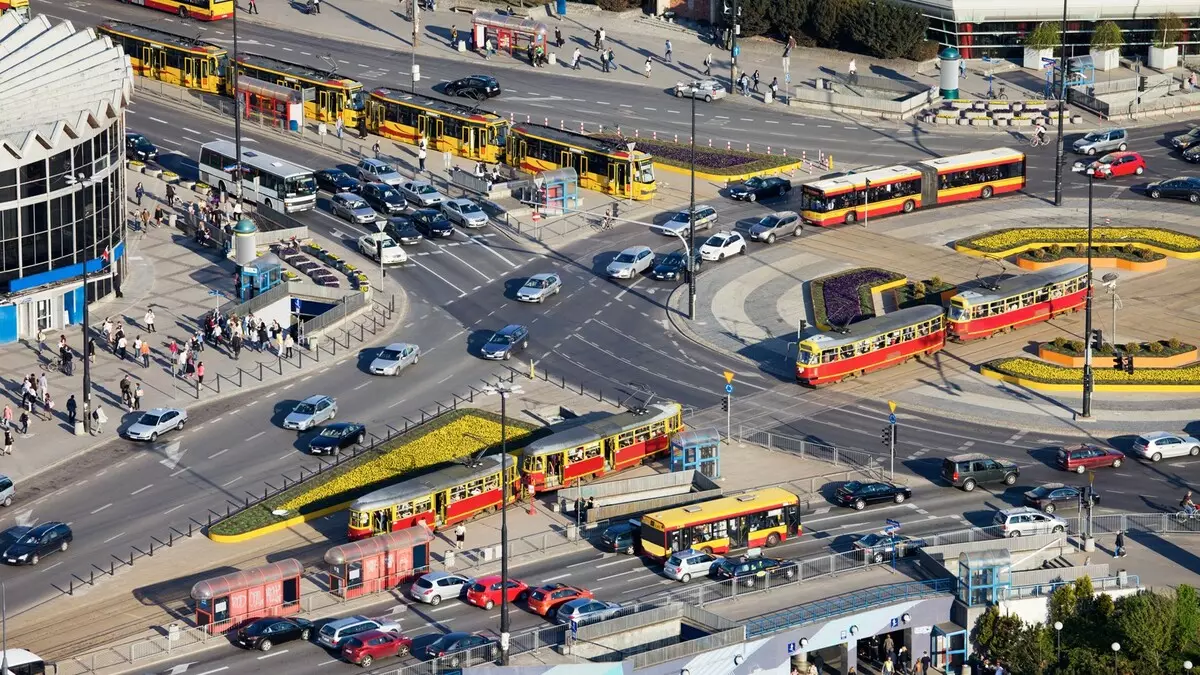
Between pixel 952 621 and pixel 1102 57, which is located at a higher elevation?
pixel 1102 57

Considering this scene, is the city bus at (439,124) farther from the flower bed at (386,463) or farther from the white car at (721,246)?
the flower bed at (386,463)

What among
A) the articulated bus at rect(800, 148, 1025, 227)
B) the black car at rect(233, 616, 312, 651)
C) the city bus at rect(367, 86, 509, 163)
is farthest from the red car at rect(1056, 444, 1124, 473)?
the city bus at rect(367, 86, 509, 163)

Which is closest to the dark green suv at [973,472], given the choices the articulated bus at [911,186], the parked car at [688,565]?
the parked car at [688,565]

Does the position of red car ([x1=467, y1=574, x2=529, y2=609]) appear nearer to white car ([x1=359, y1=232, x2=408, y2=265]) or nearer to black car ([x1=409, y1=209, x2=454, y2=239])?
white car ([x1=359, y1=232, x2=408, y2=265])

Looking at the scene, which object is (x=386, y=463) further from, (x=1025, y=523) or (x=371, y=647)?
(x=1025, y=523)

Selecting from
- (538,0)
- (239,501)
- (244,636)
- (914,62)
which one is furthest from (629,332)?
(538,0)

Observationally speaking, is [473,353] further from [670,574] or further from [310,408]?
[670,574]
